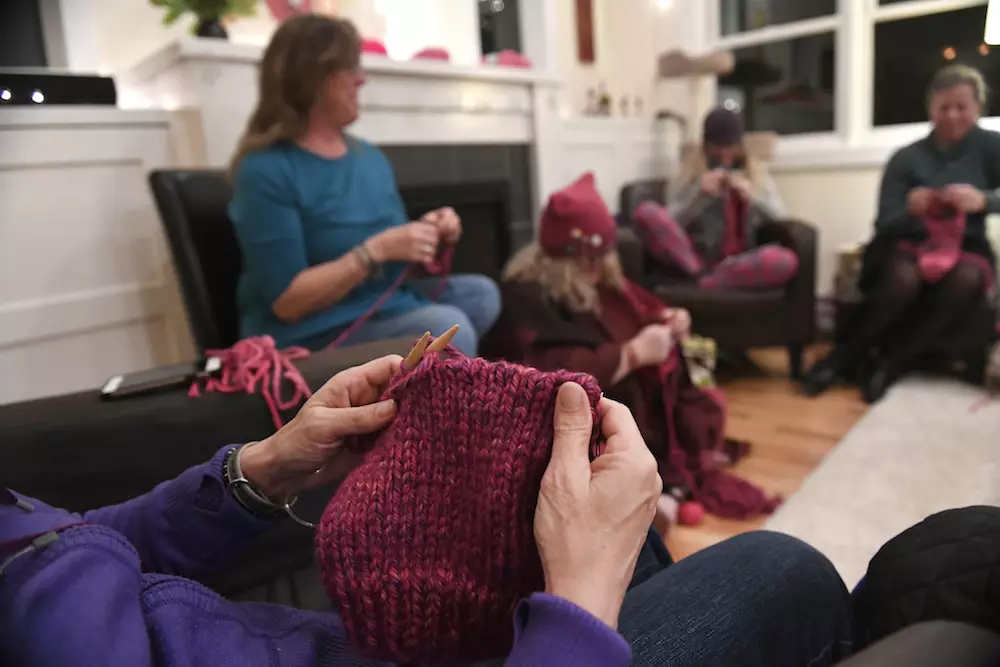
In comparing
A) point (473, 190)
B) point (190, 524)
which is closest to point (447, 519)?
point (190, 524)

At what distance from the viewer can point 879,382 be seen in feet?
8.03

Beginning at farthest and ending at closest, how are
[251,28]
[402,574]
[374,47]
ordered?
[374,47] < [251,28] < [402,574]

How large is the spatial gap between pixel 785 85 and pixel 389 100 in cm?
217

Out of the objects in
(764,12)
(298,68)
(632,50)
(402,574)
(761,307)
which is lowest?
(761,307)

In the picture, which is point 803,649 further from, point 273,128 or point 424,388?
point 273,128

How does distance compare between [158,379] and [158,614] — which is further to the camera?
[158,379]

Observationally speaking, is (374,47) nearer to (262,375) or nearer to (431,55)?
(431,55)

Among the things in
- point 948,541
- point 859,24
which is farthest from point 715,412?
point 859,24

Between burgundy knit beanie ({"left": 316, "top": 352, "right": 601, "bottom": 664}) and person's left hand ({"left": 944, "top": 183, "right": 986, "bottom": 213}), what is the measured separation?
2393 mm

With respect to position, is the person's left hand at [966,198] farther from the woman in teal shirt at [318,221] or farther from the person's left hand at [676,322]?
the woman in teal shirt at [318,221]

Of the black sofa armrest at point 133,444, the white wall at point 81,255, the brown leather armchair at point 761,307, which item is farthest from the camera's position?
the brown leather armchair at point 761,307

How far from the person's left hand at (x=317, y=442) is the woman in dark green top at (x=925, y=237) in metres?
2.20

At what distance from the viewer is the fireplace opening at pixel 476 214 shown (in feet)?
7.75

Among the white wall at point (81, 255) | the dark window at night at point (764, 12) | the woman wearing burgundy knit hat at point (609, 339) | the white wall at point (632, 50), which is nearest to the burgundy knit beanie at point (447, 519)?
the woman wearing burgundy knit hat at point (609, 339)
